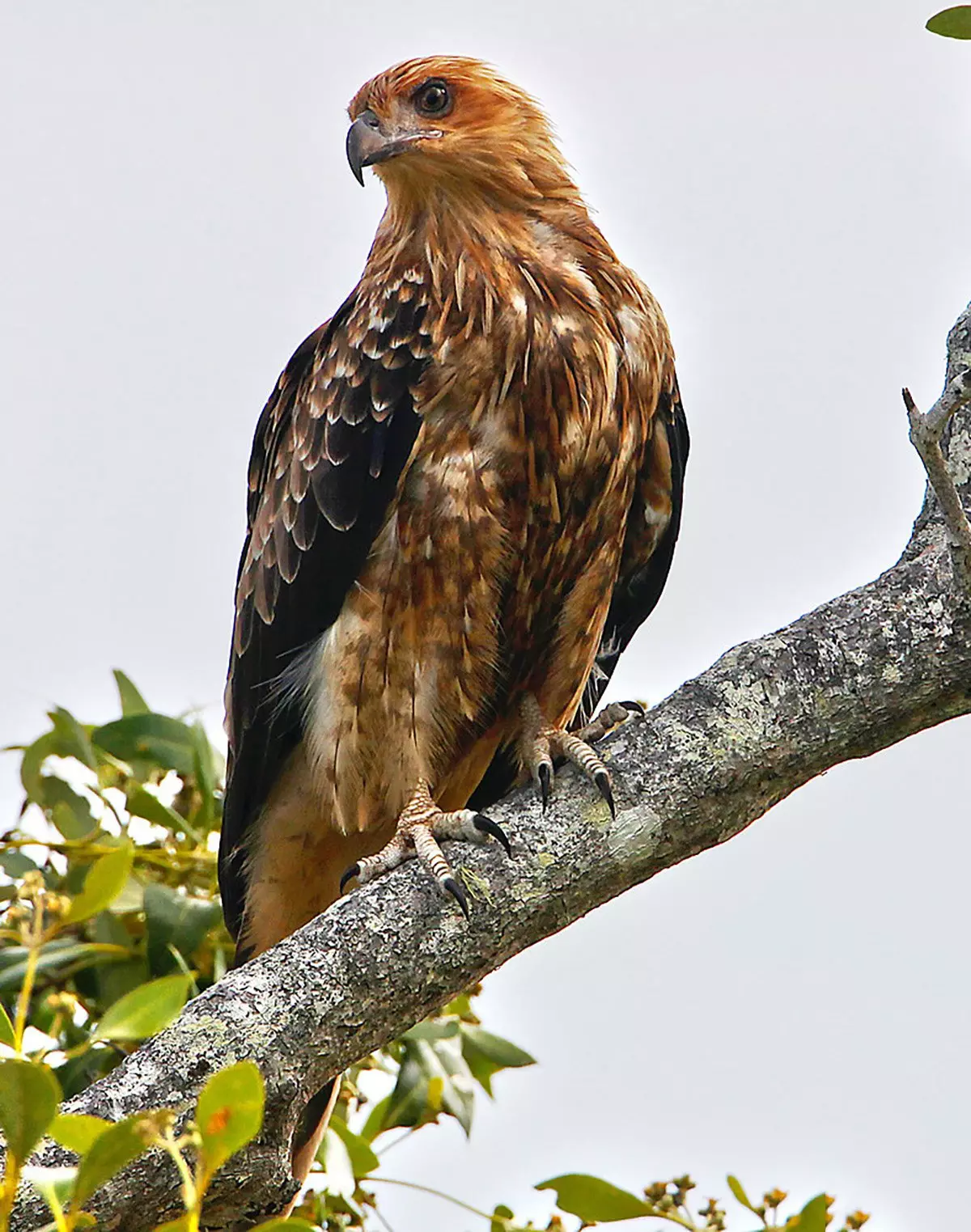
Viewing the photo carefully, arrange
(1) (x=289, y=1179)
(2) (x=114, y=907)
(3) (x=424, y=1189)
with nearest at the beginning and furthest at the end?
(1) (x=289, y=1179)
(3) (x=424, y=1189)
(2) (x=114, y=907)

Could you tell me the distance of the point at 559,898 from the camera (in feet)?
9.93

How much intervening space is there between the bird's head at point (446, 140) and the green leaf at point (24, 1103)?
9.35 feet

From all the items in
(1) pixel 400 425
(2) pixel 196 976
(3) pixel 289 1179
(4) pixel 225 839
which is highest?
(1) pixel 400 425

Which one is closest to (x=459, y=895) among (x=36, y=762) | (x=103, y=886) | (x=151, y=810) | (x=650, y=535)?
(x=103, y=886)

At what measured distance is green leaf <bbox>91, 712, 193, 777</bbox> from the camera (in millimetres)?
4051

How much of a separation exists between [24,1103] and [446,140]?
9.91ft

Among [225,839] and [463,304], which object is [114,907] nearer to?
[225,839]

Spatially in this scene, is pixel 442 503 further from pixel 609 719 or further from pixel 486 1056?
pixel 486 1056

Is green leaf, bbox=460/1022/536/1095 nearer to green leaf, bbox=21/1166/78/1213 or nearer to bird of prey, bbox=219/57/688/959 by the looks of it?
bird of prey, bbox=219/57/688/959

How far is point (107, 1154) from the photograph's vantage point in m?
1.82

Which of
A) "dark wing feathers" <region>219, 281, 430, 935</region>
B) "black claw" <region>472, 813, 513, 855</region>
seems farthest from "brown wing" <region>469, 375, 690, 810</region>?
"black claw" <region>472, 813, 513, 855</region>

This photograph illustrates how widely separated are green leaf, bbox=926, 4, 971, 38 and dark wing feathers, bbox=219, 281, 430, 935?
1.76 m

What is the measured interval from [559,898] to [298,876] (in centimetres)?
171

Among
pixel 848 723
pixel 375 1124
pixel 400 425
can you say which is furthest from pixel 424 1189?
pixel 400 425
